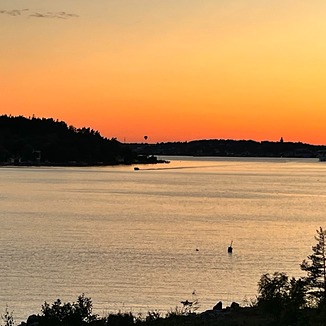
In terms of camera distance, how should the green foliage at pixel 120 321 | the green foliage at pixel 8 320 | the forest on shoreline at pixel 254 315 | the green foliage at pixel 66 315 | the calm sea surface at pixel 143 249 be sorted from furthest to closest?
the calm sea surface at pixel 143 249
the green foliage at pixel 120 321
the green foliage at pixel 8 320
the green foliage at pixel 66 315
the forest on shoreline at pixel 254 315

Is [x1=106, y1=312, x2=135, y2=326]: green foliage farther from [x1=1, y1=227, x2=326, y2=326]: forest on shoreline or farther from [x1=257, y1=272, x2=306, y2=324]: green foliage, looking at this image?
[x1=257, y1=272, x2=306, y2=324]: green foliage

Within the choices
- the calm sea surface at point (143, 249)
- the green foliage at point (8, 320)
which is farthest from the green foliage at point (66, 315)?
the calm sea surface at point (143, 249)

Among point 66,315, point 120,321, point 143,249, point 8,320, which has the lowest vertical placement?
point 143,249

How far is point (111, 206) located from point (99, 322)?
74368 millimetres

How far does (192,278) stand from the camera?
39594 mm

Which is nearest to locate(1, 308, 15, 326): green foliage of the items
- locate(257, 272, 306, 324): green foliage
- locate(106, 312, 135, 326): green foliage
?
locate(106, 312, 135, 326): green foliage

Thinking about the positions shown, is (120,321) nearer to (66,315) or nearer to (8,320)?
(66,315)

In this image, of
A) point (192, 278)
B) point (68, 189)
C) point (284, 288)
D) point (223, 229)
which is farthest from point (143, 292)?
point (68, 189)

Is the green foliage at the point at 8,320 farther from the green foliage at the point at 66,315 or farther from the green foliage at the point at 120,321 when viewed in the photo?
the green foliage at the point at 120,321

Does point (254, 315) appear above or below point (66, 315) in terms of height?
below

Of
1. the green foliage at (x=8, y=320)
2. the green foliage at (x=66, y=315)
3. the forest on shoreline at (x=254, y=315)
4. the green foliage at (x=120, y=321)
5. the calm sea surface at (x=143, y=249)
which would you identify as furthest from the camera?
the calm sea surface at (x=143, y=249)

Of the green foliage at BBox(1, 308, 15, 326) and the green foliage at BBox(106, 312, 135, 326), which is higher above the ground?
the green foliage at BBox(106, 312, 135, 326)

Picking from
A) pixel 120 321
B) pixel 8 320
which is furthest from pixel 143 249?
pixel 120 321

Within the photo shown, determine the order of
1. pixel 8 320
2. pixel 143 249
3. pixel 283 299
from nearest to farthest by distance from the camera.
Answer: pixel 283 299 → pixel 8 320 → pixel 143 249
